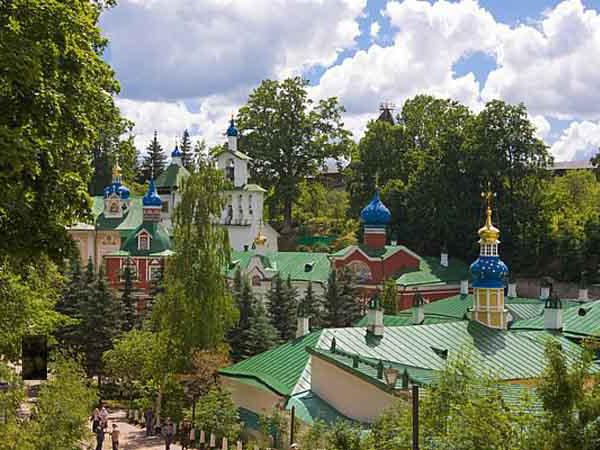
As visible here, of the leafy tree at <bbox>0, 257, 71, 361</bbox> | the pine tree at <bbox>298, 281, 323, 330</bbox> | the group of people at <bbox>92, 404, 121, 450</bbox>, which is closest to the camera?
the leafy tree at <bbox>0, 257, 71, 361</bbox>

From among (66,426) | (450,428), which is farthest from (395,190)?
(450,428)

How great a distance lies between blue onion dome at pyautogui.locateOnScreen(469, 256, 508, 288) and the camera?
29780mm

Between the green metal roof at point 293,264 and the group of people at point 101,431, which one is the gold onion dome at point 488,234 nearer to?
the green metal roof at point 293,264

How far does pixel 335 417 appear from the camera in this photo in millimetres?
20172

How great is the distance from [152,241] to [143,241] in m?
0.44

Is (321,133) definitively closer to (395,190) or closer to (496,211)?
(395,190)

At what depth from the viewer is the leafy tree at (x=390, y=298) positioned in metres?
38.4

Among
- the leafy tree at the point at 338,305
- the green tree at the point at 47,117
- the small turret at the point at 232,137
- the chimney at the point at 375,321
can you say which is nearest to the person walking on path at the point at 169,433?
the chimney at the point at 375,321

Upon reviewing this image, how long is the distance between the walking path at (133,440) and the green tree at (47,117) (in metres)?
14.5

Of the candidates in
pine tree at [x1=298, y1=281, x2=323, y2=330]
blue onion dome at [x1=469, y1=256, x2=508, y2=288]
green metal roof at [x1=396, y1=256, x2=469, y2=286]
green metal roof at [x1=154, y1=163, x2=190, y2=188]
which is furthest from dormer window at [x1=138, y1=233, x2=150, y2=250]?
blue onion dome at [x1=469, y1=256, x2=508, y2=288]

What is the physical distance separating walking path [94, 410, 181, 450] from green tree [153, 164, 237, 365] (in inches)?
107

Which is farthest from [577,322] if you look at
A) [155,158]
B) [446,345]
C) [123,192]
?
[155,158]

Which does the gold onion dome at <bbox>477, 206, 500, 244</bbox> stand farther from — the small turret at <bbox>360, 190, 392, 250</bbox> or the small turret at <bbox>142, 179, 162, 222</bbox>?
the small turret at <bbox>142, 179, 162, 222</bbox>

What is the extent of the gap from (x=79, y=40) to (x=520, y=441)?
23.8 ft
